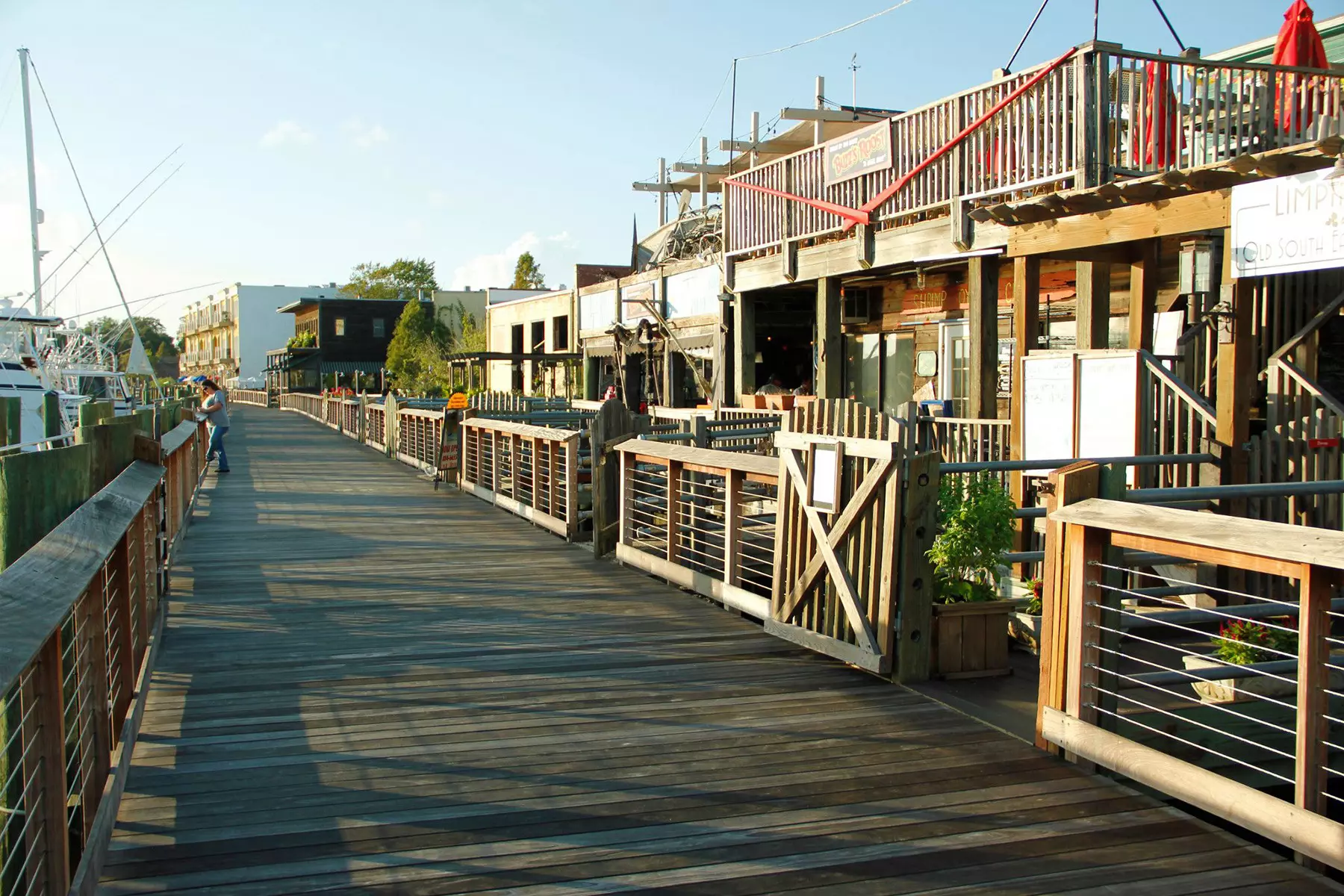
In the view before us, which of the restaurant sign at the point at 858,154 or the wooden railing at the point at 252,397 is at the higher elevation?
the restaurant sign at the point at 858,154

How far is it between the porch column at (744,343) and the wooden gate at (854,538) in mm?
10945

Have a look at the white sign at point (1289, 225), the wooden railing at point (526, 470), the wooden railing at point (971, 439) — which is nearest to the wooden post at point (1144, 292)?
the wooden railing at point (971, 439)

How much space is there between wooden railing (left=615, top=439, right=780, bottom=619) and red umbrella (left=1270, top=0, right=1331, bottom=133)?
5719mm

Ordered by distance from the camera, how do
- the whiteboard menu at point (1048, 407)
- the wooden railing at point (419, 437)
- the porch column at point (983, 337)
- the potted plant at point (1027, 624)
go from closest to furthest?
the potted plant at point (1027, 624) < the whiteboard menu at point (1048, 407) < the porch column at point (983, 337) < the wooden railing at point (419, 437)

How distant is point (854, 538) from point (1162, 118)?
19.8ft

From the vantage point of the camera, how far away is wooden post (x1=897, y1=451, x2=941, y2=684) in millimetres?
5750

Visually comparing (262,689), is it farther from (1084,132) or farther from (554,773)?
(1084,132)

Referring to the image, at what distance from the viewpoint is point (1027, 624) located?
6.93 metres

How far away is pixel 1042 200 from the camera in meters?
9.03

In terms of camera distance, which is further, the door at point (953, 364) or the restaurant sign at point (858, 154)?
the door at point (953, 364)

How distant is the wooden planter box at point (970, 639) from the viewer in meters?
6.02

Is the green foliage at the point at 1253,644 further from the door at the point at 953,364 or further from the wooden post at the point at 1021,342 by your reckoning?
the door at the point at 953,364

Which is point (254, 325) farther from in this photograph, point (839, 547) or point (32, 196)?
point (839, 547)

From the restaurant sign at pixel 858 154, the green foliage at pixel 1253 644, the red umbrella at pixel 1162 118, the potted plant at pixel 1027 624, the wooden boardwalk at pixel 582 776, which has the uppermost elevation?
the restaurant sign at pixel 858 154
